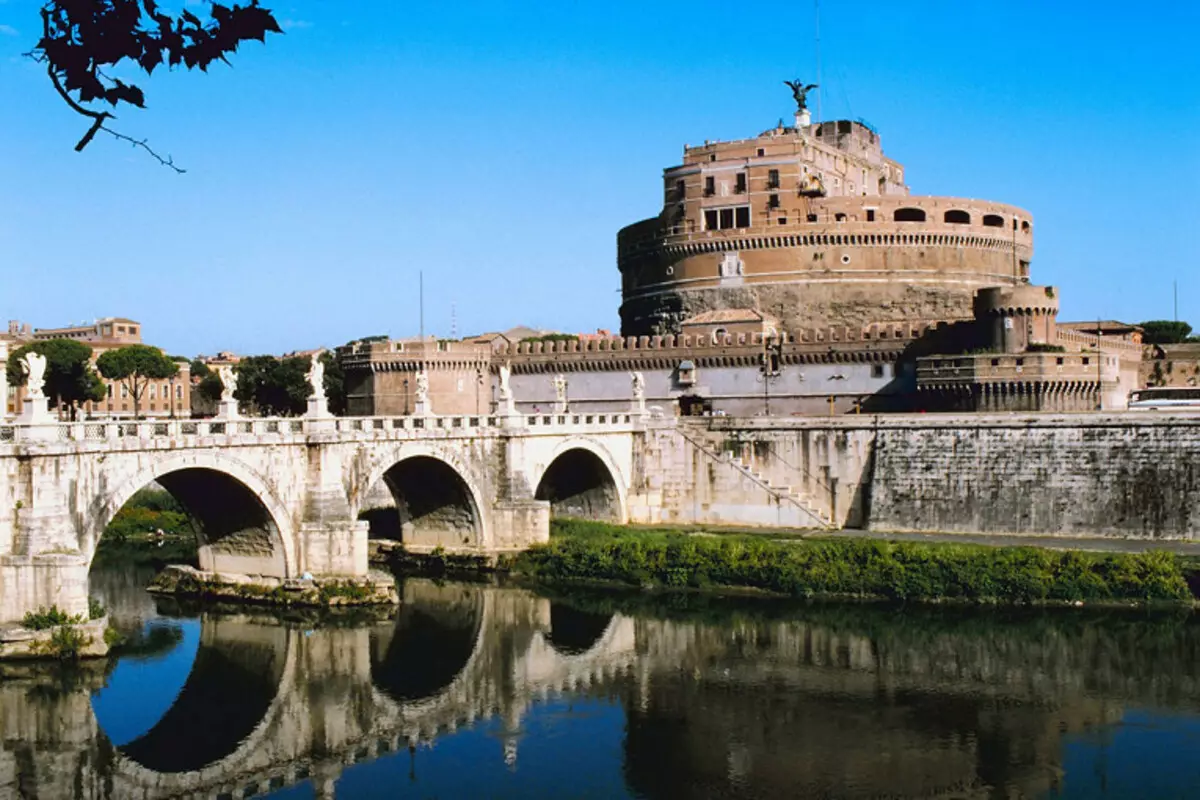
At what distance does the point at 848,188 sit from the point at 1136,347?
57.0 ft

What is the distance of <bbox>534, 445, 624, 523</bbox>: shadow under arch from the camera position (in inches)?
1887

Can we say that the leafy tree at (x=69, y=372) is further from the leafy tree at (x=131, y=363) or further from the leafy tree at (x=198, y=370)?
the leafy tree at (x=198, y=370)

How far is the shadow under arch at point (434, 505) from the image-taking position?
42.3 metres

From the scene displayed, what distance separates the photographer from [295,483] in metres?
35.1

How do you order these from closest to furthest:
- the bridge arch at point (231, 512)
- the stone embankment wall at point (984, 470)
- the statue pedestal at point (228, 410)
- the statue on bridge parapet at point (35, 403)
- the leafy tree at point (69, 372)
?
1. the statue on bridge parapet at point (35, 403)
2. the bridge arch at point (231, 512)
3. the statue pedestal at point (228, 410)
4. the stone embankment wall at point (984, 470)
5. the leafy tree at point (69, 372)

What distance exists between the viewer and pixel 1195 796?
2058 centimetres

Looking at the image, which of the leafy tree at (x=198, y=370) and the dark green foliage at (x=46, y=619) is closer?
the dark green foliage at (x=46, y=619)

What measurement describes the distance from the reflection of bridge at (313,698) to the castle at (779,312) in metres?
20.5

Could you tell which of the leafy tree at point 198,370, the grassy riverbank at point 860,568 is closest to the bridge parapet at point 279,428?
the grassy riverbank at point 860,568

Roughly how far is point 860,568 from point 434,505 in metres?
14.8

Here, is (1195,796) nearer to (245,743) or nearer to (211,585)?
(245,743)

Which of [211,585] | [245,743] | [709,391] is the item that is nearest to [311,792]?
[245,743]

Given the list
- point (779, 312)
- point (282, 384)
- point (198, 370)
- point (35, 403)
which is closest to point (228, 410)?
point (35, 403)

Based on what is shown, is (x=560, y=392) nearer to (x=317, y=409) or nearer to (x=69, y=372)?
(x=317, y=409)
